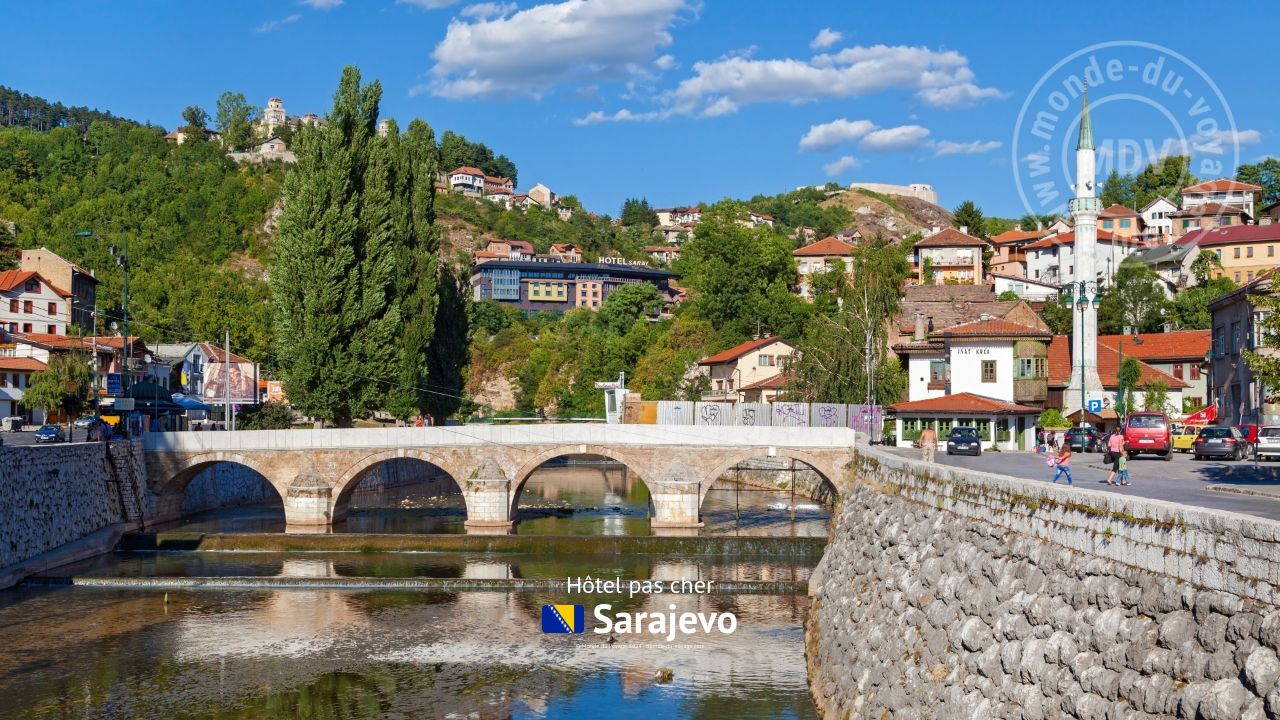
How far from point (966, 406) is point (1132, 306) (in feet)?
133

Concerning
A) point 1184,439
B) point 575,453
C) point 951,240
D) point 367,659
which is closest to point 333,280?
point 575,453

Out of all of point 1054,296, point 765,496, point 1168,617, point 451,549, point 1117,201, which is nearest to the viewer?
point 1168,617

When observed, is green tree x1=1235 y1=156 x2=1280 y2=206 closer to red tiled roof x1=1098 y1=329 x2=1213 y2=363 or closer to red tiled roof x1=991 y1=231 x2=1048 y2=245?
red tiled roof x1=991 y1=231 x2=1048 y2=245

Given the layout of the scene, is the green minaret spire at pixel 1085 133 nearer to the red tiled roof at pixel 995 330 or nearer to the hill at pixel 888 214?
the red tiled roof at pixel 995 330

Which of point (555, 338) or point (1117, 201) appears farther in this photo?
point (1117, 201)

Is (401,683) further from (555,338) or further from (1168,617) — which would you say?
(555,338)

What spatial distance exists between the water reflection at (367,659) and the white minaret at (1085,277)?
31.4m

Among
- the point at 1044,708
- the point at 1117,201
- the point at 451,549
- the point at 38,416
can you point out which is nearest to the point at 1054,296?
the point at 1117,201

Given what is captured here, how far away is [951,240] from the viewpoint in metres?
95.8

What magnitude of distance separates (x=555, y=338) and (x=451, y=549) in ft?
246

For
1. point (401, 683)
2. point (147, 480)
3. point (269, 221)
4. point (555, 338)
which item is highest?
point (269, 221)

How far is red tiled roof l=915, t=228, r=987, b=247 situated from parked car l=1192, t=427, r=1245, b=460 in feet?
208

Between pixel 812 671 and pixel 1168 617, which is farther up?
pixel 1168 617

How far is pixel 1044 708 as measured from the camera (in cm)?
1113
